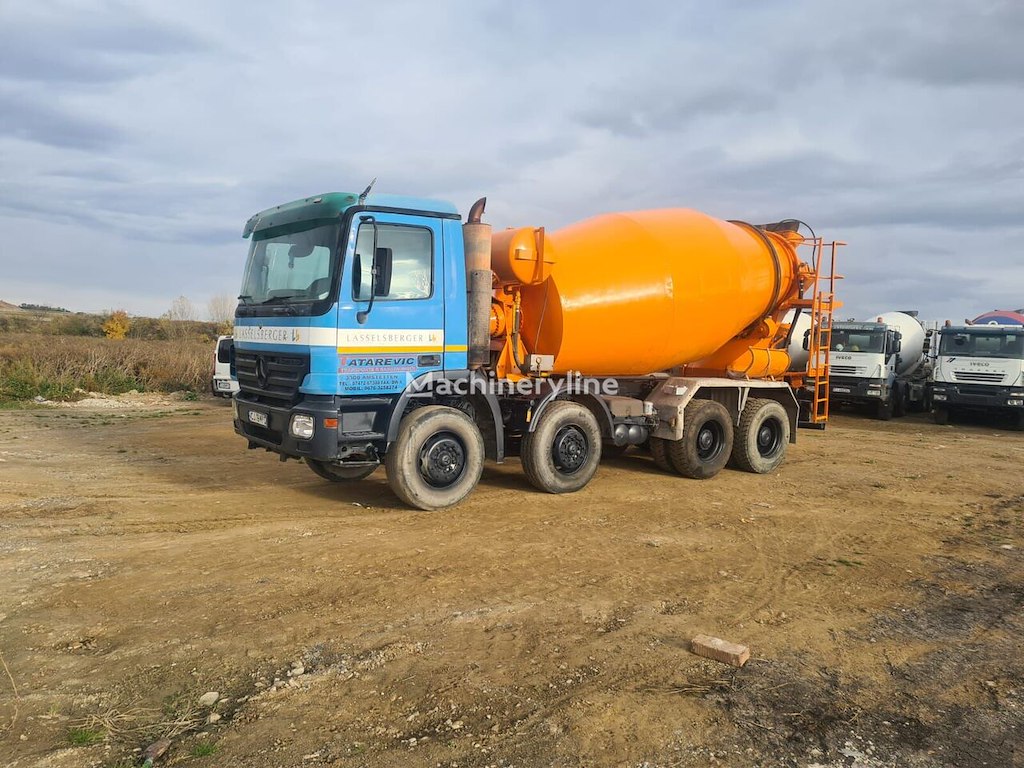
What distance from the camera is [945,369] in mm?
18141

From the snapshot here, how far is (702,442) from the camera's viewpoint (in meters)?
9.51

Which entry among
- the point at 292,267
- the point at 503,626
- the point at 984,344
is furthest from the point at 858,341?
the point at 503,626

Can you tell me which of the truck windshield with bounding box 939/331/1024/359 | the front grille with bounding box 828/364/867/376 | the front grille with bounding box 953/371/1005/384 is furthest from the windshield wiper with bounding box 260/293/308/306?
the truck windshield with bounding box 939/331/1024/359

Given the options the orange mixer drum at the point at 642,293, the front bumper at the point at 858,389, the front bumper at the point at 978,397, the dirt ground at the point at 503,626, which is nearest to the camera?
the dirt ground at the point at 503,626

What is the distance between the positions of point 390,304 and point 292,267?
3.54 ft

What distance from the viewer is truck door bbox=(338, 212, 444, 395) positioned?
643 cm

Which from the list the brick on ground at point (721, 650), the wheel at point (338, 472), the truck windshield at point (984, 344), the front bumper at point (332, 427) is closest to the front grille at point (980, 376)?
the truck windshield at point (984, 344)

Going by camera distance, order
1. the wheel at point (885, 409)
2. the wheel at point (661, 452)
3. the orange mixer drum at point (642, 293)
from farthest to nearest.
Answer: the wheel at point (885, 409) → the wheel at point (661, 452) → the orange mixer drum at point (642, 293)

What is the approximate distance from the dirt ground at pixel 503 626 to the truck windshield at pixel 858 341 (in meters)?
11.3

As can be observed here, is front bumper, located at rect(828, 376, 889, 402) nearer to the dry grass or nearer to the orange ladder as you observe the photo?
the orange ladder

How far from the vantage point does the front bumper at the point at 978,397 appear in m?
17.1

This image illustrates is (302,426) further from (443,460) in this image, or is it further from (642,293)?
(642,293)

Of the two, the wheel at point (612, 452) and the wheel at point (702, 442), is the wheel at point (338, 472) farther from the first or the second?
→ the wheel at point (612, 452)

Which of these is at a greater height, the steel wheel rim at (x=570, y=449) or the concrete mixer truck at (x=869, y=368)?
the concrete mixer truck at (x=869, y=368)
